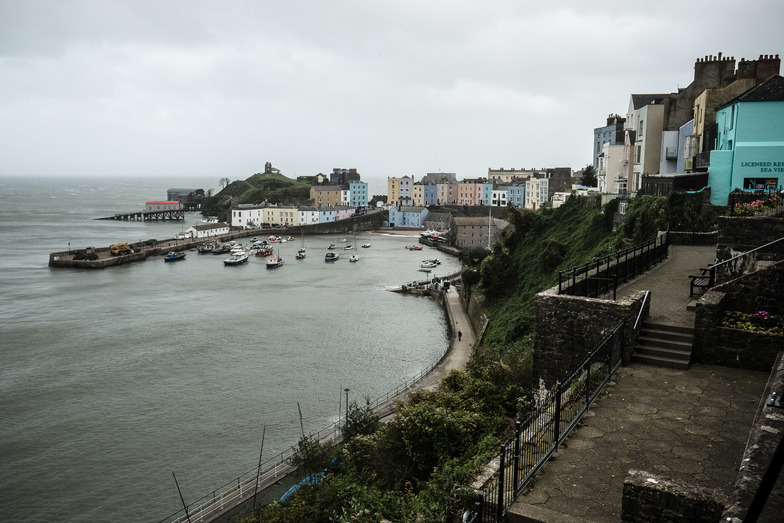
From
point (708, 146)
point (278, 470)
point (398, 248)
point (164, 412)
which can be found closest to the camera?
point (278, 470)

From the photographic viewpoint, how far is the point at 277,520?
1077cm

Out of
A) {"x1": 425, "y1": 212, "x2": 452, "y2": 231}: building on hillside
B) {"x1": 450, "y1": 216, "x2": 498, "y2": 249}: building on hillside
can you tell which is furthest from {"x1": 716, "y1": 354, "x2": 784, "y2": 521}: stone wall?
{"x1": 425, "y1": 212, "x2": 452, "y2": 231}: building on hillside

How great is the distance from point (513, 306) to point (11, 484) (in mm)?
22551

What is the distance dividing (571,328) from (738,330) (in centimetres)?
252

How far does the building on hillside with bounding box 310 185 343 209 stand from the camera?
10850cm

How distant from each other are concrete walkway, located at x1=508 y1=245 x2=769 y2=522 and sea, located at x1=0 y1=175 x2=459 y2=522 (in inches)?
525

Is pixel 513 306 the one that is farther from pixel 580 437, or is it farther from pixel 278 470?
pixel 580 437

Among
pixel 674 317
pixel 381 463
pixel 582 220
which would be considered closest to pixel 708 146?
pixel 582 220

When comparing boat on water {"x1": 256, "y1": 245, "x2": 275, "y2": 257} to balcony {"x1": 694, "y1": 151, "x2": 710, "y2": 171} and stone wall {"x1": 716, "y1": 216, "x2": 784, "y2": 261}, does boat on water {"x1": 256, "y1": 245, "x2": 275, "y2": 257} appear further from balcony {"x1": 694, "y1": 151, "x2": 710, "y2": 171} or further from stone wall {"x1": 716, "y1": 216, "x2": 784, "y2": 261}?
stone wall {"x1": 716, "y1": 216, "x2": 784, "y2": 261}

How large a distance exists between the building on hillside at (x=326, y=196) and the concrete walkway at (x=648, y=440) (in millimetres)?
102511

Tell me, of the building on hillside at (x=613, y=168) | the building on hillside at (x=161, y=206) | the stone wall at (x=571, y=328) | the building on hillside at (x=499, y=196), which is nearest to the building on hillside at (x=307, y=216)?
the building on hillside at (x=499, y=196)

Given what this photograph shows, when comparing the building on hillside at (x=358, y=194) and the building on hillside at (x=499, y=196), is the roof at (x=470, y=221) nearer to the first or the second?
the building on hillside at (x=499, y=196)

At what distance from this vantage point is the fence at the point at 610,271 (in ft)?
32.5

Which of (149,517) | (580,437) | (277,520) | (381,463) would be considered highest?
(580,437)
